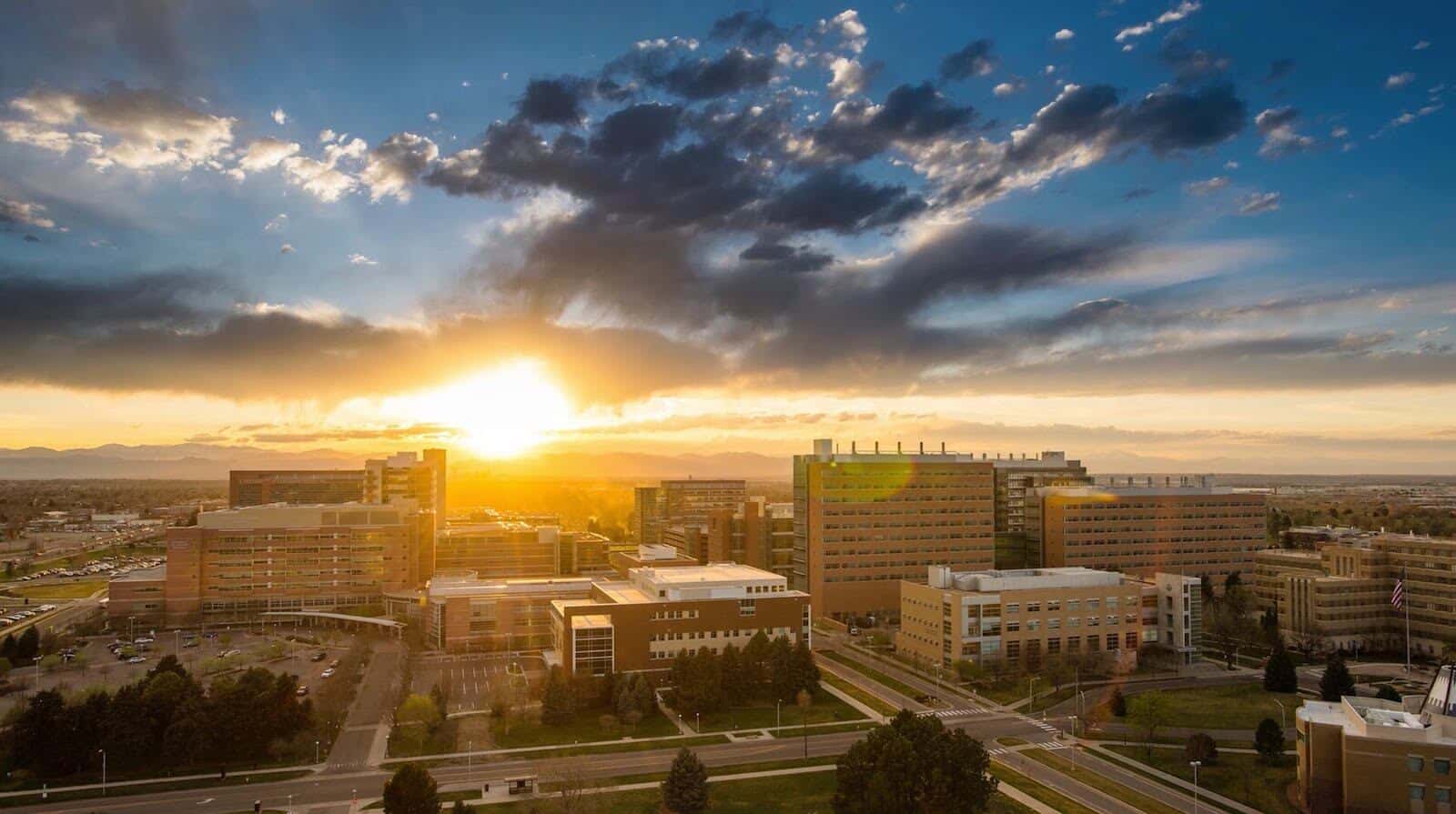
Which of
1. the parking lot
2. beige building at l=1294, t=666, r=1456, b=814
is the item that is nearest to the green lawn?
beige building at l=1294, t=666, r=1456, b=814

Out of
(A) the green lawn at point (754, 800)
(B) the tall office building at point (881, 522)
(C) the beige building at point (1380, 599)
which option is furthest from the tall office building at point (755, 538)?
(A) the green lawn at point (754, 800)

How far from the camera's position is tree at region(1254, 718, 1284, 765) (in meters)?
44.7

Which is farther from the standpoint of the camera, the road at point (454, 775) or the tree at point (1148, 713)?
the tree at point (1148, 713)

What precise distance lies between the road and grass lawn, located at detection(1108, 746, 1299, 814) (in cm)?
611

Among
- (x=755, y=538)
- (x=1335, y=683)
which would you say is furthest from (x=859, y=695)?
(x=755, y=538)

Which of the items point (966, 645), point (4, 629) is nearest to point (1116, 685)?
point (966, 645)

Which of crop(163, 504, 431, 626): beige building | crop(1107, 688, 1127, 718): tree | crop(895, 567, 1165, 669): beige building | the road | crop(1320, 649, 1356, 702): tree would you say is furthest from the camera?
crop(163, 504, 431, 626): beige building

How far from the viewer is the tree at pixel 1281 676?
59.0 metres

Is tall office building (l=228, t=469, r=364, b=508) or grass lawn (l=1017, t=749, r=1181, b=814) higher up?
tall office building (l=228, t=469, r=364, b=508)

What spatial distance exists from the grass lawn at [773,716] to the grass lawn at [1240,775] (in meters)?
15.3

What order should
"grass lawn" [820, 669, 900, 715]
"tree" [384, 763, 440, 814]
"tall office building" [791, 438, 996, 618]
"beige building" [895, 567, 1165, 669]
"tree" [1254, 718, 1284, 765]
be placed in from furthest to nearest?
"tall office building" [791, 438, 996, 618] → "beige building" [895, 567, 1165, 669] → "grass lawn" [820, 669, 900, 715] → "tree" [1254, 718, 1284, 765] → "tree" [384, 763, 440, 814]

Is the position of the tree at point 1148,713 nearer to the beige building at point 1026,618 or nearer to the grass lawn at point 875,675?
the grass lawn at point 875,675

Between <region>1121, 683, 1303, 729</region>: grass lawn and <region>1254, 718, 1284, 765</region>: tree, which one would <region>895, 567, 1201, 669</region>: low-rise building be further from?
<region>1254, 718, 1284, 765</region>: tree

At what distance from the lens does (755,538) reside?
103 metres
